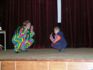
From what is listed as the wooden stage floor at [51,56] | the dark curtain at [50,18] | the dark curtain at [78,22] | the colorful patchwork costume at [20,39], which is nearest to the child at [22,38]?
the colorful patchwork costume at [20,39]

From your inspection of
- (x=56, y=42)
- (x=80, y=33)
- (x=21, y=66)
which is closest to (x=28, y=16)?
(x=80, y=33)

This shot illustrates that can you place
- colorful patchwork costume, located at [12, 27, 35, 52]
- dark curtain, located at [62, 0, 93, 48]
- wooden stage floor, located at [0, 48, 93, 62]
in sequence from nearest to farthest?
wooden stage floor, located at [0, 48, 93, 62] < colorful patchwork costume, located at [12, 27, 35, 52] < dark curtain, located at [62, 0, 93, 48]

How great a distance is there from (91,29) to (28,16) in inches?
62.8

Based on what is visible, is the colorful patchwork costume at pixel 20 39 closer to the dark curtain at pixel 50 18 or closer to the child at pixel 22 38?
the child at pixel 22 38

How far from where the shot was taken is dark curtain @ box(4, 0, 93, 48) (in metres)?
6.43

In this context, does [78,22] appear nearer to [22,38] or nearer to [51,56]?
[22,38]

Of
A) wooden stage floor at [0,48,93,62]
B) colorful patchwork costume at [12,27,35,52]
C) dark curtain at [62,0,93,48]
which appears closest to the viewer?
wooden stage floor at [0,48,93,62]

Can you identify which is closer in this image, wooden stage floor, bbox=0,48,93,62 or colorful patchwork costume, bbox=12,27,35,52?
wooden stage floor, bbox=0,48,93,62

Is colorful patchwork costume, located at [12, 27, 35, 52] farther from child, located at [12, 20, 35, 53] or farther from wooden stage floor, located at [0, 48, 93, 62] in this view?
wooden stage floor, located at [0, 48, 93, 62]

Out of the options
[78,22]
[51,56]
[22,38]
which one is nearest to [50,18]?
[78,22]

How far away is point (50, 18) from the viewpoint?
21.7ft

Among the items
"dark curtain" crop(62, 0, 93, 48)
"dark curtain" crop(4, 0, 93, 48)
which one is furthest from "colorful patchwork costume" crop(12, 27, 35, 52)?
"dark curtain" crop(62, 0, 93, 48)

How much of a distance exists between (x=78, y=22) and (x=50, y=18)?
27.8 inches

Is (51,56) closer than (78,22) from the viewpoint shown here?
Yes
